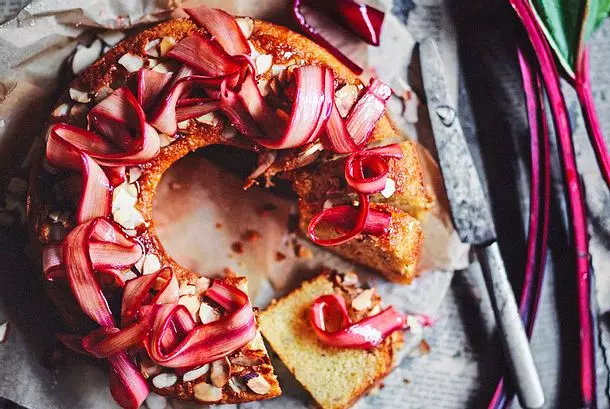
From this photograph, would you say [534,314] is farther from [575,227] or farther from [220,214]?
[220,214]

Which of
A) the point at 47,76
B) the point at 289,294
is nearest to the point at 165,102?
the point at 47,76

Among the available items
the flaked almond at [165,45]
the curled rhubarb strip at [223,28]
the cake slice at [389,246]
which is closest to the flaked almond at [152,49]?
the flaked almond at [165,45]

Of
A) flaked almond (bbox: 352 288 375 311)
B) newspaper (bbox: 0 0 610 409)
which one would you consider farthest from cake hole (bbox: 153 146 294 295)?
flaked almond (bbox: 352 288 375 311)

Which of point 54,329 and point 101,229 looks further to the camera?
point 54,329

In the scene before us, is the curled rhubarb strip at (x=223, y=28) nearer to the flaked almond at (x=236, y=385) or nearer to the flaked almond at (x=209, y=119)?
the flaked almond at (x=209, y=119)

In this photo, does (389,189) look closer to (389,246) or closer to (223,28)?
(389,246)

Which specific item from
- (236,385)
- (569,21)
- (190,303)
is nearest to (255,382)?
(236,385)

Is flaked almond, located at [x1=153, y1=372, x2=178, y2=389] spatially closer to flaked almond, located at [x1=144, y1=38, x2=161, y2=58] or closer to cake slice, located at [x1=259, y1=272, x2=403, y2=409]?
cake slice, located at [x1=259, y1=272, x2=403, y2=409]
